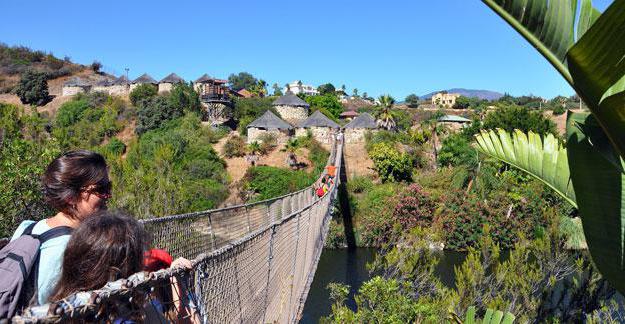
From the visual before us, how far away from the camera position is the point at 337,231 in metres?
18.4

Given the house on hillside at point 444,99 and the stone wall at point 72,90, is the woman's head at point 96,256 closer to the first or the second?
the stone wall at point 72,90

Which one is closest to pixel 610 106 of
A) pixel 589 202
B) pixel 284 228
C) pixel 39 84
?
pixel 589 202

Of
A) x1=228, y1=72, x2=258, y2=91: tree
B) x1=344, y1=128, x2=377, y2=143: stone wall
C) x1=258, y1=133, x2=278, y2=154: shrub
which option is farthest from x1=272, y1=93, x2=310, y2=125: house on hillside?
x1=228, y1=72, x2=258, y2=91: tree

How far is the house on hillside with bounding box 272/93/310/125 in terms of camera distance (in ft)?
99.5

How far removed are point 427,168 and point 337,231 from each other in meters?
5.66

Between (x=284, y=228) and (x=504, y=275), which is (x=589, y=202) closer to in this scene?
(x=284, y=228)

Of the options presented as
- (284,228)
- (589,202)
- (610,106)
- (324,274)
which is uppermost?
(610,106)

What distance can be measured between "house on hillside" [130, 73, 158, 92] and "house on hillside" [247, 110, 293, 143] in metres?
11.9

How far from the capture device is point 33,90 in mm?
36219

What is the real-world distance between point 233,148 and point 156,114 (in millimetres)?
6508

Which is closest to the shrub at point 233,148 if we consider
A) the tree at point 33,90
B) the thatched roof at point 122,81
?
the thatched roof at point 122,81

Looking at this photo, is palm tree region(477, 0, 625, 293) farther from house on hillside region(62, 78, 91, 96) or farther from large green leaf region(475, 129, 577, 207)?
house on hillside region(62, 78, 91, 96)

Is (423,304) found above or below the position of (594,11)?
below

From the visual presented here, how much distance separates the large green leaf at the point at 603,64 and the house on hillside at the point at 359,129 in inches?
894
